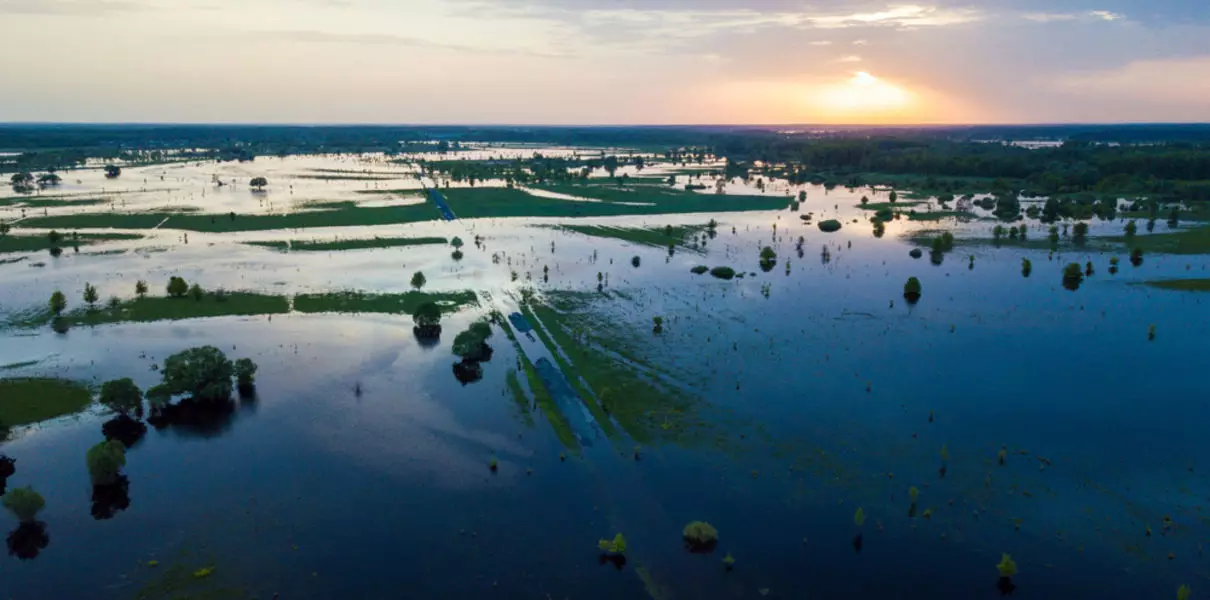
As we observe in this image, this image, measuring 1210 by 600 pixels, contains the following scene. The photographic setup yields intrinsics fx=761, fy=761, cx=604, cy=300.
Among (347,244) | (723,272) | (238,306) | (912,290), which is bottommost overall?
(238,306)

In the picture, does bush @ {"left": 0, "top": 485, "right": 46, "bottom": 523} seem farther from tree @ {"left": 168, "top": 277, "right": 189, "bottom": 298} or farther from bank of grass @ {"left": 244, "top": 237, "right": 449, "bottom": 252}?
bank of grass @ {"left": 244, "top": 237, "right": 449, "bottom": 252}

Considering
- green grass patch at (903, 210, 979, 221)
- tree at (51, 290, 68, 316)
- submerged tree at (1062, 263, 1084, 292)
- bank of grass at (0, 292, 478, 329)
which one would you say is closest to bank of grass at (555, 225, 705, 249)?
bank of grass at (0, 292, 478, 329)

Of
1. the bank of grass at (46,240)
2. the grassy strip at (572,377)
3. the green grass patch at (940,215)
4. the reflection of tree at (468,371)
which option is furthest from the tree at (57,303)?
the green grass patch at (940,215)

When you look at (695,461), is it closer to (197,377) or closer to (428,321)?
(428,321)

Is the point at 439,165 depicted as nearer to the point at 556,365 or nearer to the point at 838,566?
the point at 556,365

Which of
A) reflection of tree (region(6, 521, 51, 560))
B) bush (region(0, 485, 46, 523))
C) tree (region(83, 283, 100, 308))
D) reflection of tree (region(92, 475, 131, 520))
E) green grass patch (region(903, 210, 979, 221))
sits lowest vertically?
reflection of tree (region(6, 521, 51, 560))

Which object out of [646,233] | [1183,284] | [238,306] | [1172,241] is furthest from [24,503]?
[1172,241]
